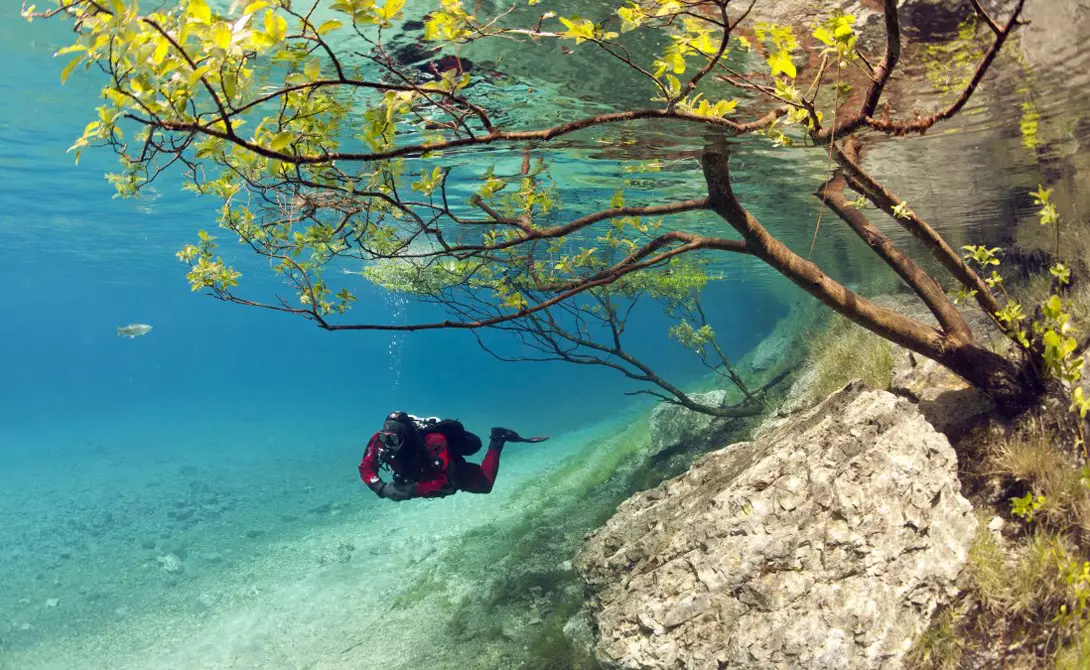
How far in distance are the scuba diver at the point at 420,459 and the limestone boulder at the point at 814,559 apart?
145 inches

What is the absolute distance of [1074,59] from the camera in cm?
712

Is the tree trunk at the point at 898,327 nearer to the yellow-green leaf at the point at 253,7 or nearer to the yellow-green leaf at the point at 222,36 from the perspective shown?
the yellow-green leaf at the point at 253,7

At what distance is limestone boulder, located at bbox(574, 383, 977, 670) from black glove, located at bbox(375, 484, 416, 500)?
12.0 feet

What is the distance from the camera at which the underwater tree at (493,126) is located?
7.74 ft

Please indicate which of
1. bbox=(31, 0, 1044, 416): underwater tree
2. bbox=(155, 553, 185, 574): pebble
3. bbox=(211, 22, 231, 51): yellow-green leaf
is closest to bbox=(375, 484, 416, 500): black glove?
bbox=(31, 0, 1044, 416): underwater tree

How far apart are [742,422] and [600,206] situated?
7848mm

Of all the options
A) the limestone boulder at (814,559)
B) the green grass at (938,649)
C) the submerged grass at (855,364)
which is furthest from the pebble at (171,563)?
the green grass at (938,649)

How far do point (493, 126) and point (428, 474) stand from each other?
16.5 ft

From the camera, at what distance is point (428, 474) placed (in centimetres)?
810

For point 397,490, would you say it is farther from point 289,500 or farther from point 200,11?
point 289,500

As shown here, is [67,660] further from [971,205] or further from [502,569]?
[971,205]

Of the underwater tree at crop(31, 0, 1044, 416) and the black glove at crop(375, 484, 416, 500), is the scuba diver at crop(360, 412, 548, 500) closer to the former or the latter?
the black glove at crop(375, 484, 416, 500)

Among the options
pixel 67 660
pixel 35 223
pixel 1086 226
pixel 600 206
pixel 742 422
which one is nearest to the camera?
pixel 1086 226

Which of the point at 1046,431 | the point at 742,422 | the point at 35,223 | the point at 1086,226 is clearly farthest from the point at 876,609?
the point at 35,223
